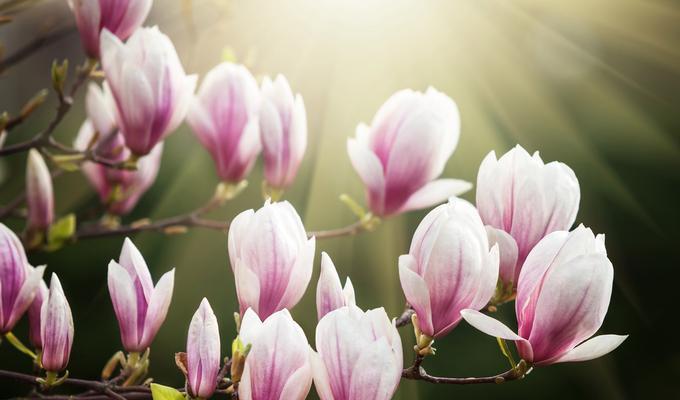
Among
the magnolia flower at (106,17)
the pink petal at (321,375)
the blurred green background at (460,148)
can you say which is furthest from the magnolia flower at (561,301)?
the blurred green background at (460,148)

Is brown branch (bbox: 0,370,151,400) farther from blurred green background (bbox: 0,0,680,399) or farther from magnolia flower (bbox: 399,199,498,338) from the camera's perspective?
blurred green background (bbox: 0,0,680,399)

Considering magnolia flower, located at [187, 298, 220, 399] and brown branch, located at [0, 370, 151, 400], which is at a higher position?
magnolia flower, located at [187, 298, 220, 399]

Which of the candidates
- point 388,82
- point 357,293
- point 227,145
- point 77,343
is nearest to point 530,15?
point 388,82

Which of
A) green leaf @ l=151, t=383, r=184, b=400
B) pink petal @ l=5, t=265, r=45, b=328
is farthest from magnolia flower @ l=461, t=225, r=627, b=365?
pink petal @ l=5, t=265, r=45, b=328

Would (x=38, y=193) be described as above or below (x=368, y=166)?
below

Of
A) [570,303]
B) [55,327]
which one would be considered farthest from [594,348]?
[55,327]

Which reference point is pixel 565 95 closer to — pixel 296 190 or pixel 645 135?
pixel 645 135

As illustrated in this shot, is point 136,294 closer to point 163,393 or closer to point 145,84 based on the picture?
point 163,393
